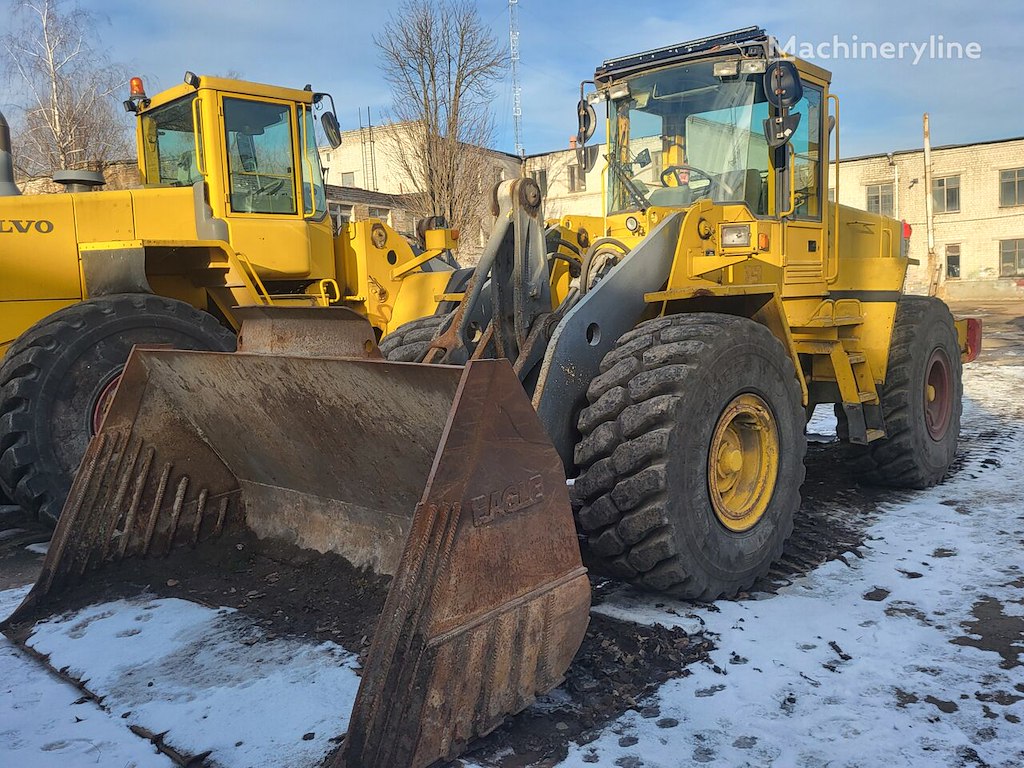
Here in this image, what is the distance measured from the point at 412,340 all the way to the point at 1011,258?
36224mm

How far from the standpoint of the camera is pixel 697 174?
16.3ft

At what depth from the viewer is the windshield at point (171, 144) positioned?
23.0 feet

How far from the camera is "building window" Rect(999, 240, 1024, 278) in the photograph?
33.6m

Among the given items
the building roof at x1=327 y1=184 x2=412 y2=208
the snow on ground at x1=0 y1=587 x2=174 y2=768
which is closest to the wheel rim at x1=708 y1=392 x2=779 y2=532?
the snow on ground at x1=0 y1=587 x2=174 y2=768

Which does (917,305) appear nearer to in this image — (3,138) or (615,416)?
(615,416)

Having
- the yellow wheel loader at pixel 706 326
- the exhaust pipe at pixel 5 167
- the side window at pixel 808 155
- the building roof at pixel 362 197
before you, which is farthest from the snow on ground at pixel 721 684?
the building roof at pixel 362 197

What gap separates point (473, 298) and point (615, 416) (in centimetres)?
85

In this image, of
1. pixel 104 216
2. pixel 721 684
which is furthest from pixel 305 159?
pixel 721 684

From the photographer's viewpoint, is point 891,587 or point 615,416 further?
point 891,587

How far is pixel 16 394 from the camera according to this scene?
16.4 feet

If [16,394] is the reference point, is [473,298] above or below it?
above

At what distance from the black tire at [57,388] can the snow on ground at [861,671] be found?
11.6ft

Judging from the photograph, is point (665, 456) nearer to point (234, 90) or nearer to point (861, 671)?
point (861, 671)

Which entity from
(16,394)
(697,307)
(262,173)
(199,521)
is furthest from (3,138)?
(697,307)
